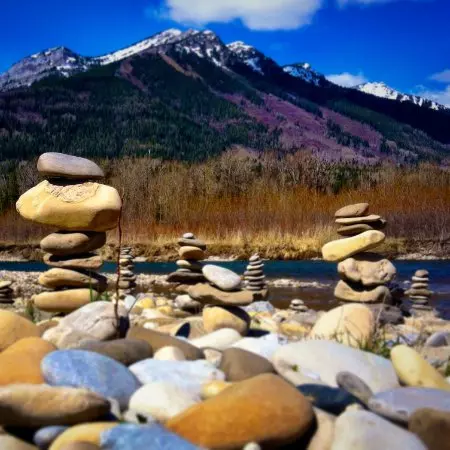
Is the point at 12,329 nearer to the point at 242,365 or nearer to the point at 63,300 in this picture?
the point at 242,365

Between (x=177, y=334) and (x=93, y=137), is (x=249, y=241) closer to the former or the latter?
(x=177, y=334)

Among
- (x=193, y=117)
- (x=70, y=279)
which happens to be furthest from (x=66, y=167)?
(x=193, y=117)

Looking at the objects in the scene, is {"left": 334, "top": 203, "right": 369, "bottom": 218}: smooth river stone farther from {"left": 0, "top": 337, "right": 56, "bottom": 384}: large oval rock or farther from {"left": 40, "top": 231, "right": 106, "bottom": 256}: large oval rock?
{"left": 0, "top": 337, "right": 56, "bottom": 384}: large oval rock

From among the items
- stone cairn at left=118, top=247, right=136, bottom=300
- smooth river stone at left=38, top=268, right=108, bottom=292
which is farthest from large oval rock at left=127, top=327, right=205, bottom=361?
stone cairn at left=118, top=247, right=136, bottom=300

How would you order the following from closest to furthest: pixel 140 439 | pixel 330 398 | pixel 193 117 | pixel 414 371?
pixel 140 439
pixel 330 398
pixel 414 371
pixel 193 117

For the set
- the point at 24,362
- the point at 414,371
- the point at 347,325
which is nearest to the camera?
the point at 24,362

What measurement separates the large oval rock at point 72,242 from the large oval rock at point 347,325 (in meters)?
2.43

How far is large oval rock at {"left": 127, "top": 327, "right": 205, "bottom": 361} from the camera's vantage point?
3457 mm

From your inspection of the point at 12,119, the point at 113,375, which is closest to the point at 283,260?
the point at 113,375

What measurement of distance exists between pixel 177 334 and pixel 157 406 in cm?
200

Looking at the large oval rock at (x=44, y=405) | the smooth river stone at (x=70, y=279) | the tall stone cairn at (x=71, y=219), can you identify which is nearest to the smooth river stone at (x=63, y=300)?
the tall stone cairn at (x=71, y=219)

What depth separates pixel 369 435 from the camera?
226cm

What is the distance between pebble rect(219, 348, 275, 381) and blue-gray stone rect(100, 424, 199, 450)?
0.79 meters

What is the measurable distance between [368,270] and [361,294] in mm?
343
